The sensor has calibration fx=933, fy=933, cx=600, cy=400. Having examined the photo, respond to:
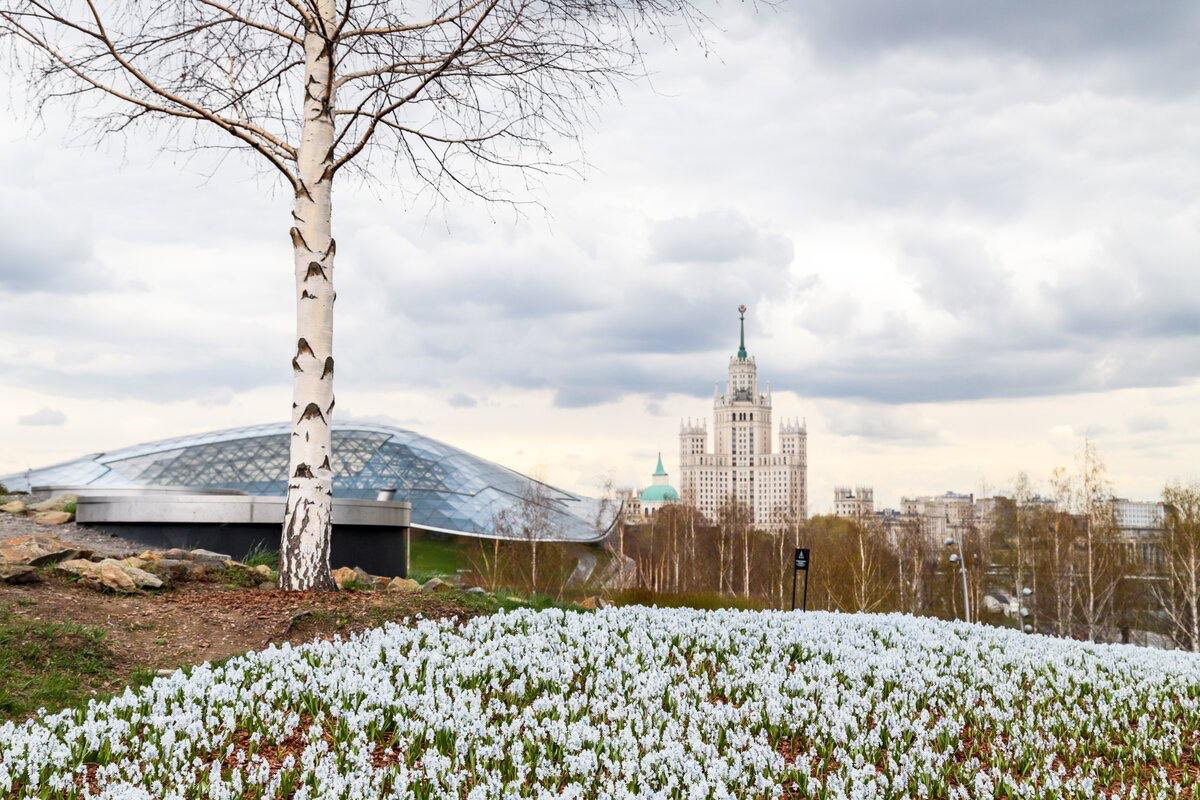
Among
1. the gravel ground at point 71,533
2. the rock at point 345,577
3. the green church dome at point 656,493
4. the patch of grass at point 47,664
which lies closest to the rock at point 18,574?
the patch of grass at point 47,664

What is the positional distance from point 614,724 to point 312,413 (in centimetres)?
542

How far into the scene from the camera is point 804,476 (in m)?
178

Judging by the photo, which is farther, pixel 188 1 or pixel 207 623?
pixel 188 1

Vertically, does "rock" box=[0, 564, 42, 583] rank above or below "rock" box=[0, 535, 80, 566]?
below

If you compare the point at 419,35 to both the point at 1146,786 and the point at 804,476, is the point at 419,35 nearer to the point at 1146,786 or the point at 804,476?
the point at 1146,786

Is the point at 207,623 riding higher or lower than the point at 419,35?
lower

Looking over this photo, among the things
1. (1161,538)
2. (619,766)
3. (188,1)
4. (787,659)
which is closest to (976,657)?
(787,659)

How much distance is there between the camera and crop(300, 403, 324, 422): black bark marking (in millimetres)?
9656

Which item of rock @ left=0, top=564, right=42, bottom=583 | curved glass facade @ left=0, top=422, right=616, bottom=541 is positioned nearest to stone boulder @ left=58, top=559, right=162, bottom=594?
rock @ left=0, top=564, right=42, bottom=583

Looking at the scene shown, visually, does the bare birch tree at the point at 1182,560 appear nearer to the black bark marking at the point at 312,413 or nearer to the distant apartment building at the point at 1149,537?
the distant apartment building at the point at 1149,537

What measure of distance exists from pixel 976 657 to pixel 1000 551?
49197 millimetres

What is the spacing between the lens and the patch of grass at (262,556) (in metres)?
13.3

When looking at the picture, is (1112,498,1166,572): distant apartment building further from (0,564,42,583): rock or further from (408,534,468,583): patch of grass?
(0,564,42,583): rock

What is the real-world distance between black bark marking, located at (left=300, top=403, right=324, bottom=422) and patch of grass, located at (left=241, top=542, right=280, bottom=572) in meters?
3.86
